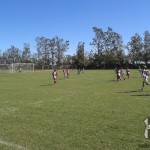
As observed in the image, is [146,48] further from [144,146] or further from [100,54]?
[144,146]

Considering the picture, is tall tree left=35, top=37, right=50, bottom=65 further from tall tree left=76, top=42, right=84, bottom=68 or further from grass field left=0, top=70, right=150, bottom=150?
grass field left=0, top=70, right=150, bottom=150

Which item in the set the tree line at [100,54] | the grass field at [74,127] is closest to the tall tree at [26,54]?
the tree line at [100,54]

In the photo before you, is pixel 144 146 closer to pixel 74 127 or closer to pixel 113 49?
pixel 74 127

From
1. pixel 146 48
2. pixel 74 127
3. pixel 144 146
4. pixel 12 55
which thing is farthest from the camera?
pixel 12 55

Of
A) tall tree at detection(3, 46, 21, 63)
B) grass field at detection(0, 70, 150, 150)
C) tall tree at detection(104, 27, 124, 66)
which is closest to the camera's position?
grass field at detection(0, 70, 150, 150)

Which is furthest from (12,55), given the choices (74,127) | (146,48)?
(74,127)

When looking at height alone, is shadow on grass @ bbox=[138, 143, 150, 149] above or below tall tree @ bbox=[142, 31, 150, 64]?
below

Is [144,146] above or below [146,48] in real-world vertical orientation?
below

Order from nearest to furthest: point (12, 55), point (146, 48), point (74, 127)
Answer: point (74, 127)
point (146, 48)
point (12, 55)

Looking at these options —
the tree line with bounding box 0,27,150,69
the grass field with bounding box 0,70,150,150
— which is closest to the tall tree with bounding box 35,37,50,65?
the tree line with bounding box 0,27,150,69

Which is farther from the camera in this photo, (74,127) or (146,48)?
(146,48)

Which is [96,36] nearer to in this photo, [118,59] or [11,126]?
[118,59]

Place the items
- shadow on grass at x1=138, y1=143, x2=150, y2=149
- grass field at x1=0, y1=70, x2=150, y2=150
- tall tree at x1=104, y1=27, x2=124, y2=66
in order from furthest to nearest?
1. tall tree at x1=104, y1=27, x2=124, y2=66
2. grass field at x1=0, y1=70, x2=150, y2=150
3. shadow on grass at x1=138, y1=143, x2=150, y2=149

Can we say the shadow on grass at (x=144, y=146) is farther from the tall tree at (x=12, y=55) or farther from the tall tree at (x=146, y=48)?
the tall tree at (x=12, y=55)
